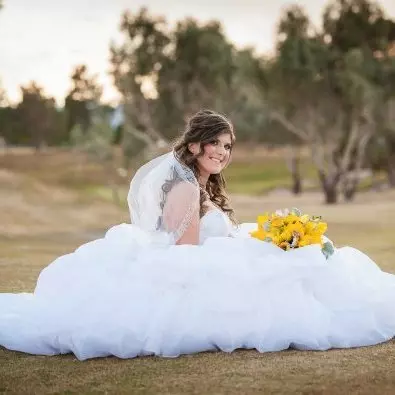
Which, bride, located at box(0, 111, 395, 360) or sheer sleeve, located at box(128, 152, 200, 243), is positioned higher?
sheer sleeve, located at box(128, 152, 200, 243)

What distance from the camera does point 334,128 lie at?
3850cm

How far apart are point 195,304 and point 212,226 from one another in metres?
0.74

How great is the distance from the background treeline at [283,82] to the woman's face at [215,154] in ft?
97.2

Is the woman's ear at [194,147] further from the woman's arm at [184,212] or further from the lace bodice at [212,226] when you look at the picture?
the lace bodice at [212,226]

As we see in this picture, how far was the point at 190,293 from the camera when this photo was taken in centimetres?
632

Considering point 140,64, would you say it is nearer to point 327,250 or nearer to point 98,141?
point 98,141

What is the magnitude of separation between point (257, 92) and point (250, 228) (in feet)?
102

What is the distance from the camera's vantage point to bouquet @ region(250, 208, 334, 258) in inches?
253

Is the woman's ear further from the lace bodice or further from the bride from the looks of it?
the lace bodice

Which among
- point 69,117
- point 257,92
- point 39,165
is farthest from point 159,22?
point 69,117

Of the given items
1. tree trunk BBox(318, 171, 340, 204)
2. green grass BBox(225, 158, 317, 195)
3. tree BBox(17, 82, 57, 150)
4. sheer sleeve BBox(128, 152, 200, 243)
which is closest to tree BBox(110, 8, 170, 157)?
tree trunk BBox(318, 171, 340, 204)

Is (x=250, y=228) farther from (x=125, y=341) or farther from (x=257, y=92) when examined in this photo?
(x=257, y=92)

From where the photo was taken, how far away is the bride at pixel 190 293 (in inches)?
243

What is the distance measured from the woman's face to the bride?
0.01 m
